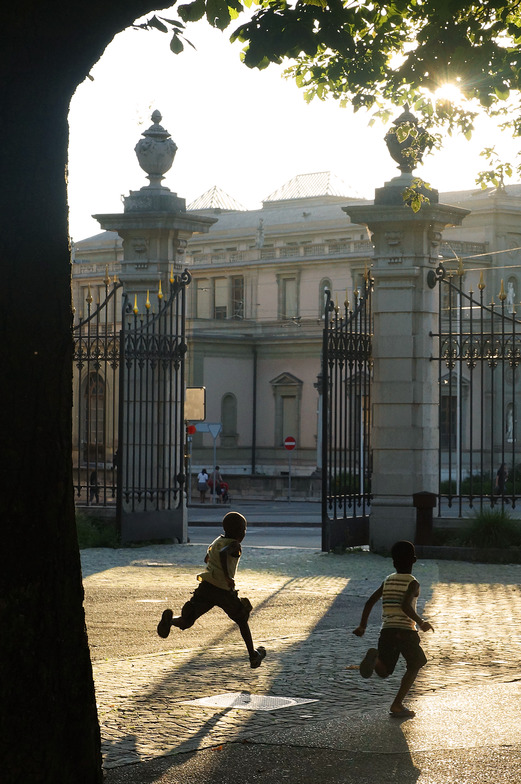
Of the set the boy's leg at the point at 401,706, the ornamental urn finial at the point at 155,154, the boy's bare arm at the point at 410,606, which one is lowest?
the boy's leg at the point at 401,706

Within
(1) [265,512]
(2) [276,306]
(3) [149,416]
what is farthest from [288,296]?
(3) [149,416]

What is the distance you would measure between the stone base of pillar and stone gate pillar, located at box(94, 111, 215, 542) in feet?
10.1

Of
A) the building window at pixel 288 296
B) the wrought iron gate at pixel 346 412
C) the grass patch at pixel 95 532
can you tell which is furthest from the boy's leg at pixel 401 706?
the building window at pixel 288 296

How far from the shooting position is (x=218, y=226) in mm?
73375

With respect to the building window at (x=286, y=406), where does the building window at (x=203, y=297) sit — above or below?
above

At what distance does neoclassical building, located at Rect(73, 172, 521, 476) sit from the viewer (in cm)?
6075

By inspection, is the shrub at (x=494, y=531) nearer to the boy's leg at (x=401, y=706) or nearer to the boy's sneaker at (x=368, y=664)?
the boy's sneaker at (x=368, y=664)

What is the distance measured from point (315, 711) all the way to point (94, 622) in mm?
4055

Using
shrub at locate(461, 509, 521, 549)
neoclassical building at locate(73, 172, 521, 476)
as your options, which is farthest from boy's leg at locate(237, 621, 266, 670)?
neoclassical building at locate(73, 172, 521, 476)

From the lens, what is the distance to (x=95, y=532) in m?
18.5

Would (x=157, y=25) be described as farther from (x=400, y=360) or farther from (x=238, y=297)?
(x=238, y=297)

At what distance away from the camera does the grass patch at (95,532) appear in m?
18.3

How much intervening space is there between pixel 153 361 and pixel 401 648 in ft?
38.8

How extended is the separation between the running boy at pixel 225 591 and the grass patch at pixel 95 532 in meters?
9.37
